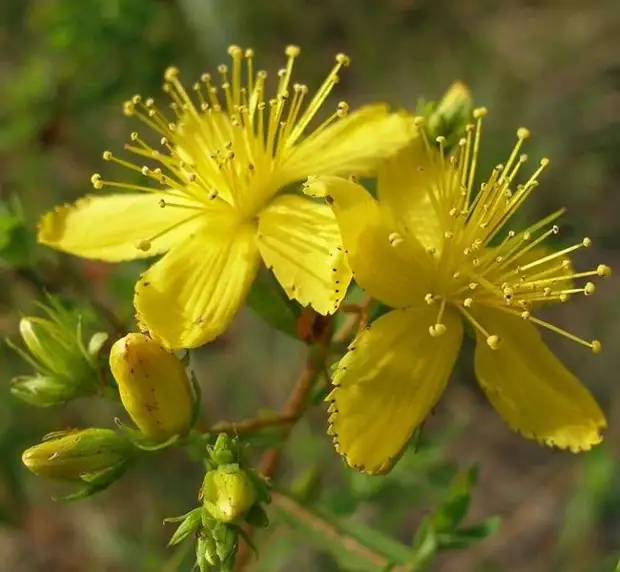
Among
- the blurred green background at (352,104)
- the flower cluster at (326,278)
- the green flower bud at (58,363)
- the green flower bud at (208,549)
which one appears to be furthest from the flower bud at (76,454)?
the blurred green background at (352,104)

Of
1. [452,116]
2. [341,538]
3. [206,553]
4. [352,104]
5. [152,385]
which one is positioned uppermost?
[452,116]

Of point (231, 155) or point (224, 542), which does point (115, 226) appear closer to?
point (231, 155)

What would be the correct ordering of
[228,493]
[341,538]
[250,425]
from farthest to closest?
[341,538], [250,425], [228,493]

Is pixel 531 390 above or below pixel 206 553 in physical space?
above

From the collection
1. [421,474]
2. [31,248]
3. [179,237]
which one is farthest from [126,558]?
[179,237]

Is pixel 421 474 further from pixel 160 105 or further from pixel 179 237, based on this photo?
pixel 160 105

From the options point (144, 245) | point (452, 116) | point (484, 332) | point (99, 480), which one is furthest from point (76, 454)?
point (452, 116)
